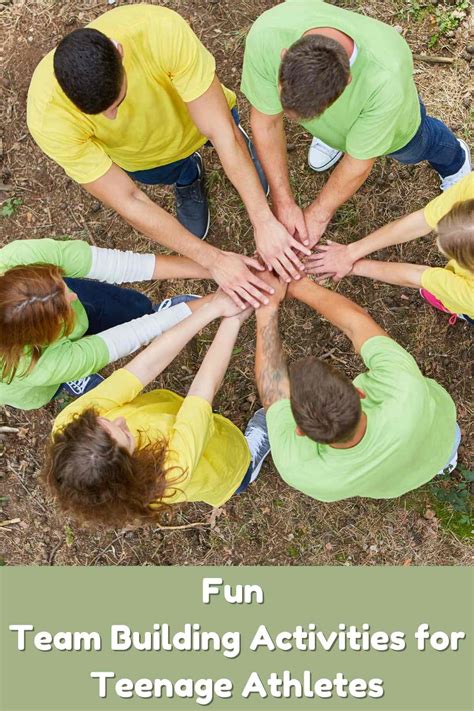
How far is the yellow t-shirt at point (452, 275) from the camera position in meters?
3.52

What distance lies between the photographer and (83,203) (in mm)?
5566

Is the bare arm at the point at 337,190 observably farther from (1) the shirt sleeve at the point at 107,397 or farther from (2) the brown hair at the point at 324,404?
(1) the shirt sleeve at the point at 107,397

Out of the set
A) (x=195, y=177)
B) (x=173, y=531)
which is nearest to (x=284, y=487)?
(x=173, y=531)

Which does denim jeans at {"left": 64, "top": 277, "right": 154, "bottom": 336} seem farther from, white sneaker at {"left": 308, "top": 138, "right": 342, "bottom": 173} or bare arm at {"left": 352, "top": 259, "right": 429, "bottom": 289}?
white sneaker at {"left": 308, "top": 138, "right": 342, "bottom": 173}

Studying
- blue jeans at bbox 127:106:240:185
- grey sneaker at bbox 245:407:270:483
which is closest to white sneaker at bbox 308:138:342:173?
blue jeans at bbox 127:106:240:185

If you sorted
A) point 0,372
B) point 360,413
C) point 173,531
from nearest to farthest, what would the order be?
point 360,413 → point 0,372 → point 173,531

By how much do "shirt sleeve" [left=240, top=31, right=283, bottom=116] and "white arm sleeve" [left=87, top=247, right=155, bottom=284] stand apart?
3.70ft

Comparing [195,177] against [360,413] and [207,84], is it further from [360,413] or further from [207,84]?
[360,413]

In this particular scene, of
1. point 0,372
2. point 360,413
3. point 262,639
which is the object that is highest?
point 360,413

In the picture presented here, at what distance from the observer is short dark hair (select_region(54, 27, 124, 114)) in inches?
125

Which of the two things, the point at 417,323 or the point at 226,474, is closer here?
the point at 226,474

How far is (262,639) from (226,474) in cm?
161

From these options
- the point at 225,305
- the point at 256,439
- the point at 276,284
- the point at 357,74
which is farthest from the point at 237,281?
the point at 357,74

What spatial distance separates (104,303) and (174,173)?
1037mm
